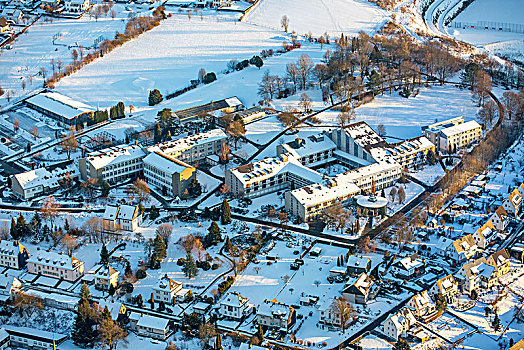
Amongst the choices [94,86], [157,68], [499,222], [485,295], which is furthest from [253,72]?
[485,295]

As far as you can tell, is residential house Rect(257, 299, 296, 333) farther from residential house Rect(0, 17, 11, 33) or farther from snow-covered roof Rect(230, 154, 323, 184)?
residential house Rect(0, 17, 11, 33)

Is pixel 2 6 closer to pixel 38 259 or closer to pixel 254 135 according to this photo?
pixel 254 135

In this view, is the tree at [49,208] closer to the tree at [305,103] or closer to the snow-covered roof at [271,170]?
the snow-covered roof at [271,170]

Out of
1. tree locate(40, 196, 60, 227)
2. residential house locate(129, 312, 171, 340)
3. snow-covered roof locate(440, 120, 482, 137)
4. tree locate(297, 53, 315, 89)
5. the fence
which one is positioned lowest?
residential house locate(129, 312, 171, 340)

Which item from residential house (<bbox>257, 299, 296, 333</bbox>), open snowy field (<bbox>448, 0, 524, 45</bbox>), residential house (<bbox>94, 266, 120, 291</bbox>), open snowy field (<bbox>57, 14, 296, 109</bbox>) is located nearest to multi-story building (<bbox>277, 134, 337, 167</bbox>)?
open snowy field (<bbox>57, 14, 296, 109</bbox>)

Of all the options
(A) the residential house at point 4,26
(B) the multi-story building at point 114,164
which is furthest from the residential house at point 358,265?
(A) the residential house at point 4,26

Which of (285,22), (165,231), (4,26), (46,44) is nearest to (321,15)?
(285,22)

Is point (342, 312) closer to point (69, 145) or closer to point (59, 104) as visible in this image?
point (69, 145)
